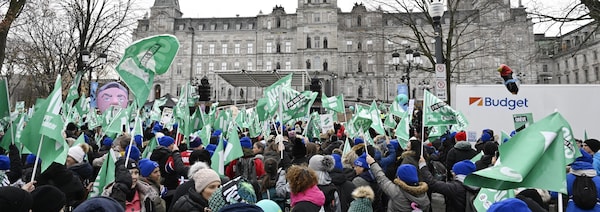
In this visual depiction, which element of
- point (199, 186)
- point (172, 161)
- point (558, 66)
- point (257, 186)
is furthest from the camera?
point (558, 66)

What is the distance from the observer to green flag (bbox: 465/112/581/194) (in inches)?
107

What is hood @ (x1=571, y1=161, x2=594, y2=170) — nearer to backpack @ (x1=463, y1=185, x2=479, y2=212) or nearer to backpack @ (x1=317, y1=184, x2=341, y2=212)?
backpack @ (x1=463, y1=185, x2=479, y2=212)

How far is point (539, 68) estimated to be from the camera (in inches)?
2776

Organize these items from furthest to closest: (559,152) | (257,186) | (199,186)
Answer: (257,186)
(199,186)
(559,152)

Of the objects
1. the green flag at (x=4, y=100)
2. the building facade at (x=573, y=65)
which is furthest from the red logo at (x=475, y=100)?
the building facade at (x=573, y=65)

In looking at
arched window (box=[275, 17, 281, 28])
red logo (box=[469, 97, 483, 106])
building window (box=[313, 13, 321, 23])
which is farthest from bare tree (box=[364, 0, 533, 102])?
arched window (box=[275, 17, 281, 28])

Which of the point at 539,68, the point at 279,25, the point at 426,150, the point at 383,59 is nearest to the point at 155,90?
the point at 279,25

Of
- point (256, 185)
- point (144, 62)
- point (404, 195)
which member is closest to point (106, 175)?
point (144, 62)

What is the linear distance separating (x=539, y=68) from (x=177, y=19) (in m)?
64.8

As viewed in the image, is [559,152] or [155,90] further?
[155,90]

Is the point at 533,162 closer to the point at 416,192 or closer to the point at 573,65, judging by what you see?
the point at 416,192

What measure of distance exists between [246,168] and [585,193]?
4.11 metres

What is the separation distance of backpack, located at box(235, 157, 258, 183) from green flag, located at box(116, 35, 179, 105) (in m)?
1.71

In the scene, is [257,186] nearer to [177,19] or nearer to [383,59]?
[383,59]
